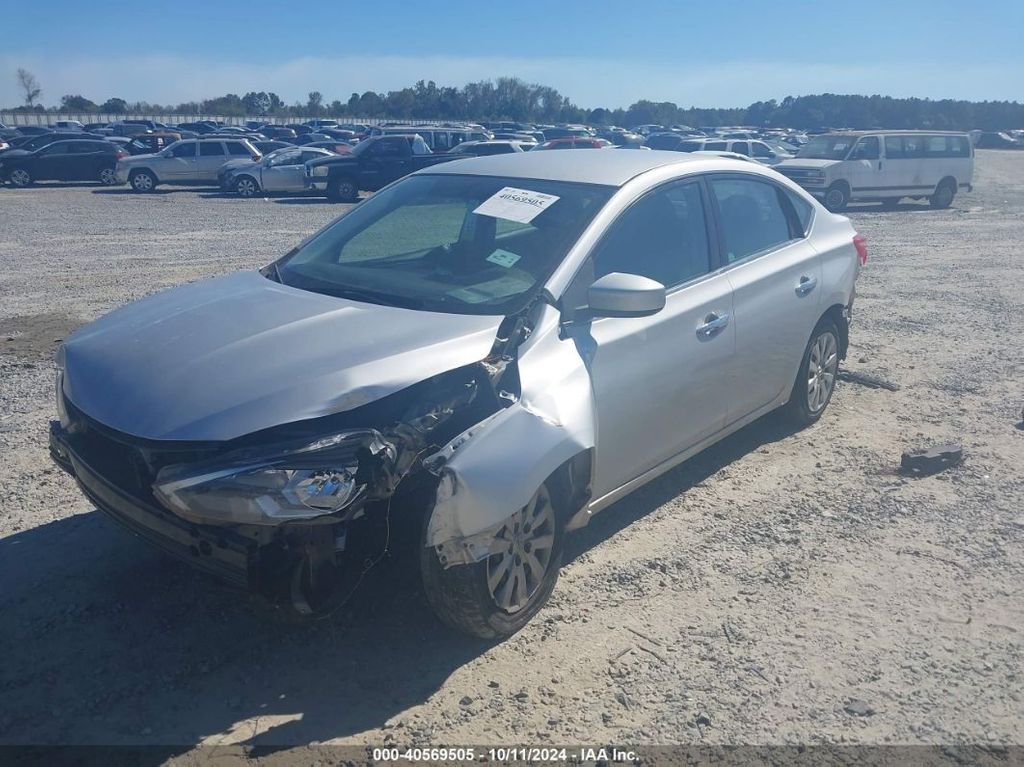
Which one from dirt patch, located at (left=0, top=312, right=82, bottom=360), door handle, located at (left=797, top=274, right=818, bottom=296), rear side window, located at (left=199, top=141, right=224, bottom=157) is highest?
rear side window, located at (left=199, top=141, right=224, bottom=157)

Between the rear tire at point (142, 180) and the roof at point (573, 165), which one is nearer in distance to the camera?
the roof at point (573, 165)

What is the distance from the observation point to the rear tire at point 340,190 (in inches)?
958

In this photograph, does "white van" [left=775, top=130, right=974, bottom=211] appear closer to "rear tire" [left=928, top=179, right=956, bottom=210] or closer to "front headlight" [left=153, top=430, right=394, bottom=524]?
"rear tire" [left=928, top=179, right=956, bottom=210]

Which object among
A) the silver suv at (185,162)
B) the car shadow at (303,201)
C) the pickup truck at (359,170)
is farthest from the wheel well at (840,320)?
the silver suv at (185,162)

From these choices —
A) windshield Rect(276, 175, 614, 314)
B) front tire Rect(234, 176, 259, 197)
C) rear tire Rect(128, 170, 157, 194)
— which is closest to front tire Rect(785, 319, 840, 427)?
windshield Rect(276, 175, 614, 314)

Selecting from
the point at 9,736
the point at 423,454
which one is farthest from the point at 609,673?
the point at 9,736

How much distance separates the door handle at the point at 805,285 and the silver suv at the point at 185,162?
2488 cm

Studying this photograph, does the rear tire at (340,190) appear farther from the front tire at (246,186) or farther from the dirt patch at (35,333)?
the dirt patch at (35,333)

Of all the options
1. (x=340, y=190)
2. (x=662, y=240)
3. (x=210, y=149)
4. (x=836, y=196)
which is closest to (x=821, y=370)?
(x=662, y=240)

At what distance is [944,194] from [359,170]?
50.3ft

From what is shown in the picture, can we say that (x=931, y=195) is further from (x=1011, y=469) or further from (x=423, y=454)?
(x=423, y=454)

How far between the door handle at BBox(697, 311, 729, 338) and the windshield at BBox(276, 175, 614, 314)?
82 cm

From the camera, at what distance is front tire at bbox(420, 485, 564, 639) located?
3.40 meters

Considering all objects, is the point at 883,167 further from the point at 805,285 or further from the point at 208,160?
the point at 805,285
